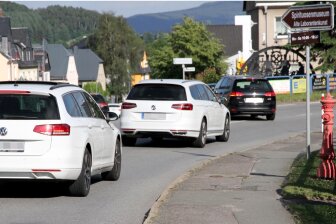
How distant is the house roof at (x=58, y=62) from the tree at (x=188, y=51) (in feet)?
129

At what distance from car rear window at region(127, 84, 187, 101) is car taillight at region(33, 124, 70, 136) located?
878 centimetres

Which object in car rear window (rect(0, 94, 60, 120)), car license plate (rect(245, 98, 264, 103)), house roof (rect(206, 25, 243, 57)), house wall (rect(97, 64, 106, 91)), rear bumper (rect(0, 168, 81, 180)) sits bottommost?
house wall (rect(97, 64, 106, 91))

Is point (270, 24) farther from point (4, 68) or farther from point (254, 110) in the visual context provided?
point (254, 110)

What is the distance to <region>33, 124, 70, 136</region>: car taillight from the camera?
Result: 11.0m

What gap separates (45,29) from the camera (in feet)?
603

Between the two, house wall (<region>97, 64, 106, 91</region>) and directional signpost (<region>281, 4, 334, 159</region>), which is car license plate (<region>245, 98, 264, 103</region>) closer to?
directional signpost (<region>281, 4, 334, 159</region>)

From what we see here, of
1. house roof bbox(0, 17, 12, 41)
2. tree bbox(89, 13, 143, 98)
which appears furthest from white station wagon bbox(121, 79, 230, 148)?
tree bbox(89, 13, 143, 98)

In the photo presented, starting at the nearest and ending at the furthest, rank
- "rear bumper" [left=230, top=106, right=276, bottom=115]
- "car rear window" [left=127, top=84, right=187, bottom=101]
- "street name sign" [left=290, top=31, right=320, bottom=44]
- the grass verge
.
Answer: the grass verge, "street name sign" [left=290, top=31, right=320, bottom=44], "car rear window" [left=127, top=84, right=187, bottom=101], "rear bumper" [left=230, top=106, right=276, bottom=115]

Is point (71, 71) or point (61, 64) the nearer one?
point (61, 64)

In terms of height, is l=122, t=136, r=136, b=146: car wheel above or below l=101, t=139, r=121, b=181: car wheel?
below

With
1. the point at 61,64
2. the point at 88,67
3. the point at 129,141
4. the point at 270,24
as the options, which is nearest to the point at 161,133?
the point at 129,141

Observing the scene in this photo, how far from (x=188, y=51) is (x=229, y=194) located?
66.2 meters

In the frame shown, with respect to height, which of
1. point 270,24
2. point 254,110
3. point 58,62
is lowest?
point 254,110

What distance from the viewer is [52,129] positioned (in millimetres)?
11016
